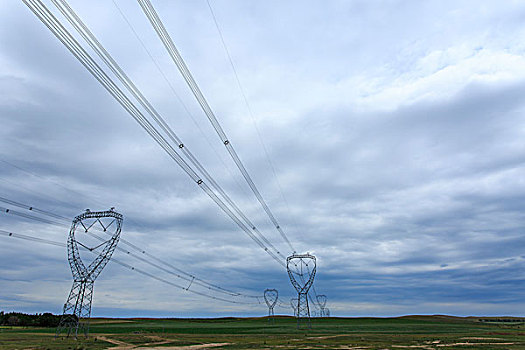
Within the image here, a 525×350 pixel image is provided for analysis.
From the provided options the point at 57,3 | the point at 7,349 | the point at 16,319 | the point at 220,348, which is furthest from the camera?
the point at 16,319

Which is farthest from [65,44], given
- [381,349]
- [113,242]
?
[113,242]

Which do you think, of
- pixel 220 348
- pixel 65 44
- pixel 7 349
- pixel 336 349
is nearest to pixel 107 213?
pixel 7 349

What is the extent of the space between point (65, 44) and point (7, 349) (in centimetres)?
5859

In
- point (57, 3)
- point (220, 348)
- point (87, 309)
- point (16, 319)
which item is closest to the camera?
point (57, 3)

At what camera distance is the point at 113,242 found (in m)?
80.9

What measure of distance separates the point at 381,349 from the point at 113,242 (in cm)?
5783

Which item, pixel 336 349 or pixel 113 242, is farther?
pixel 113 242

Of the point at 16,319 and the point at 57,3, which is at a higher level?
the point at 57,3

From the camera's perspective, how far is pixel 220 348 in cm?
6209

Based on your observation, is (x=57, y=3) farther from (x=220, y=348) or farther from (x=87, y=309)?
(x=87, y=309)

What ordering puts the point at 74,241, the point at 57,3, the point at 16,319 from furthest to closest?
the point at 16,319
the point at 74,241
the point at 57,3

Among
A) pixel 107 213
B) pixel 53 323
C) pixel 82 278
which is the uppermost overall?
pixel 107 213

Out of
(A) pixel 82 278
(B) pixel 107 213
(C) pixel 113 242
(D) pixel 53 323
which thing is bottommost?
(D) pixel 53 323

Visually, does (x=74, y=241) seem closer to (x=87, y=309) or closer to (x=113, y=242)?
(x=113, y=242)
